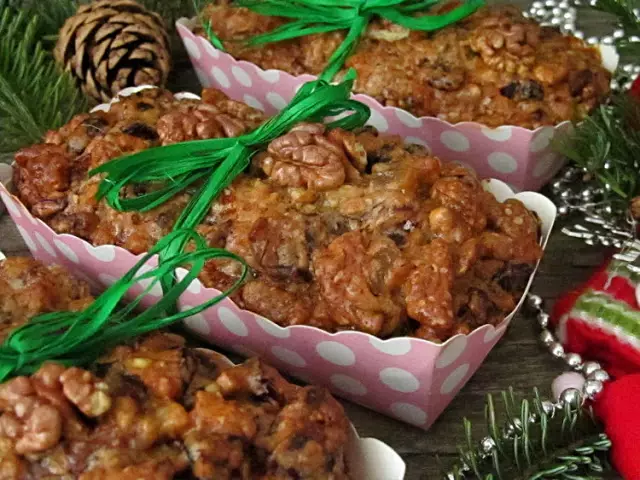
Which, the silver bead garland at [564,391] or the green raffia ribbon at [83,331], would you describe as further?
Answer: the silver bead garland at [564,391]

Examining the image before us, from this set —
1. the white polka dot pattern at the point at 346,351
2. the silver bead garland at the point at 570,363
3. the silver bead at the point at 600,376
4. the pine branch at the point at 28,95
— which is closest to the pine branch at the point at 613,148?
the white polka dot pattern at the point at 346,351

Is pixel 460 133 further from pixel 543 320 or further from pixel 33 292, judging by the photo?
pixel 33 292

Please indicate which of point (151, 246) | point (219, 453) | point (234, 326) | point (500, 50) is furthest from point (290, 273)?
point (500, 50)

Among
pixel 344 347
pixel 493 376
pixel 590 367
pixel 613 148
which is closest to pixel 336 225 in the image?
pixel 344 347

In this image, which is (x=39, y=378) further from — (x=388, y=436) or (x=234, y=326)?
(x=388, y=436)

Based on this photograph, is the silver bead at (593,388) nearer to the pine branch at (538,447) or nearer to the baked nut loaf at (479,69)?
the pine branch at (538,447)

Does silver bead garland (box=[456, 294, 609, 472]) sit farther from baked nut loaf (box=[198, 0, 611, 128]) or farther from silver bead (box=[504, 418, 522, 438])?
baked nut loaf (box=[198, 0, 611, 128])

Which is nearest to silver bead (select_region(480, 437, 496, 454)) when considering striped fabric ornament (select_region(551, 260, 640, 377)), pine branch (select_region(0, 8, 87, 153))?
striped fabric ornament (select_region(551, 260, 640, 377))
